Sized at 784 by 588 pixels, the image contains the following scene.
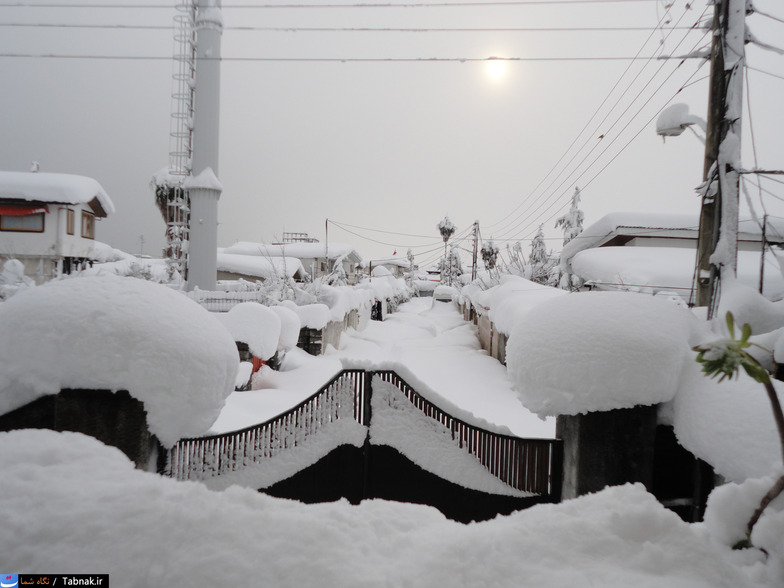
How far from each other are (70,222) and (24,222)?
226 centimetres

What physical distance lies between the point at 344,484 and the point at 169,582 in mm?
3447

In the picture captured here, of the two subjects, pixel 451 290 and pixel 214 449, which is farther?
pixel 451 290

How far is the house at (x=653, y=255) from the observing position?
34.9 feet

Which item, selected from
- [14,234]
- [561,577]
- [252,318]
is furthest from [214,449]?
[14,234]

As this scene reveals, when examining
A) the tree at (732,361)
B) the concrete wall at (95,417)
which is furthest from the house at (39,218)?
the tree at (732,361)

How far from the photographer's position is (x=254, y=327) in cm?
1015

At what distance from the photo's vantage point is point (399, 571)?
5.46ft

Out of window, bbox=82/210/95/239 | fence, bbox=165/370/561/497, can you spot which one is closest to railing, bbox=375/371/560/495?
fence, bbox=165/370/561/497

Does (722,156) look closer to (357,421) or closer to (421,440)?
(421,440)

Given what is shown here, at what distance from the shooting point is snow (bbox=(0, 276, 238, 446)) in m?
3.26

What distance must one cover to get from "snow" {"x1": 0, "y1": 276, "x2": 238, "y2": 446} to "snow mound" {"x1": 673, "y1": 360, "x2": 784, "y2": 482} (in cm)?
368

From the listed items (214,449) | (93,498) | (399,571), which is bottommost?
(214,449)

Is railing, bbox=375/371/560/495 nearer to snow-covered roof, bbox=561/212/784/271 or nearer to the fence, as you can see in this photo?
the fence

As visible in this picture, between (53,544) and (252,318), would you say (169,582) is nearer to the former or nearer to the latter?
(53,544)
